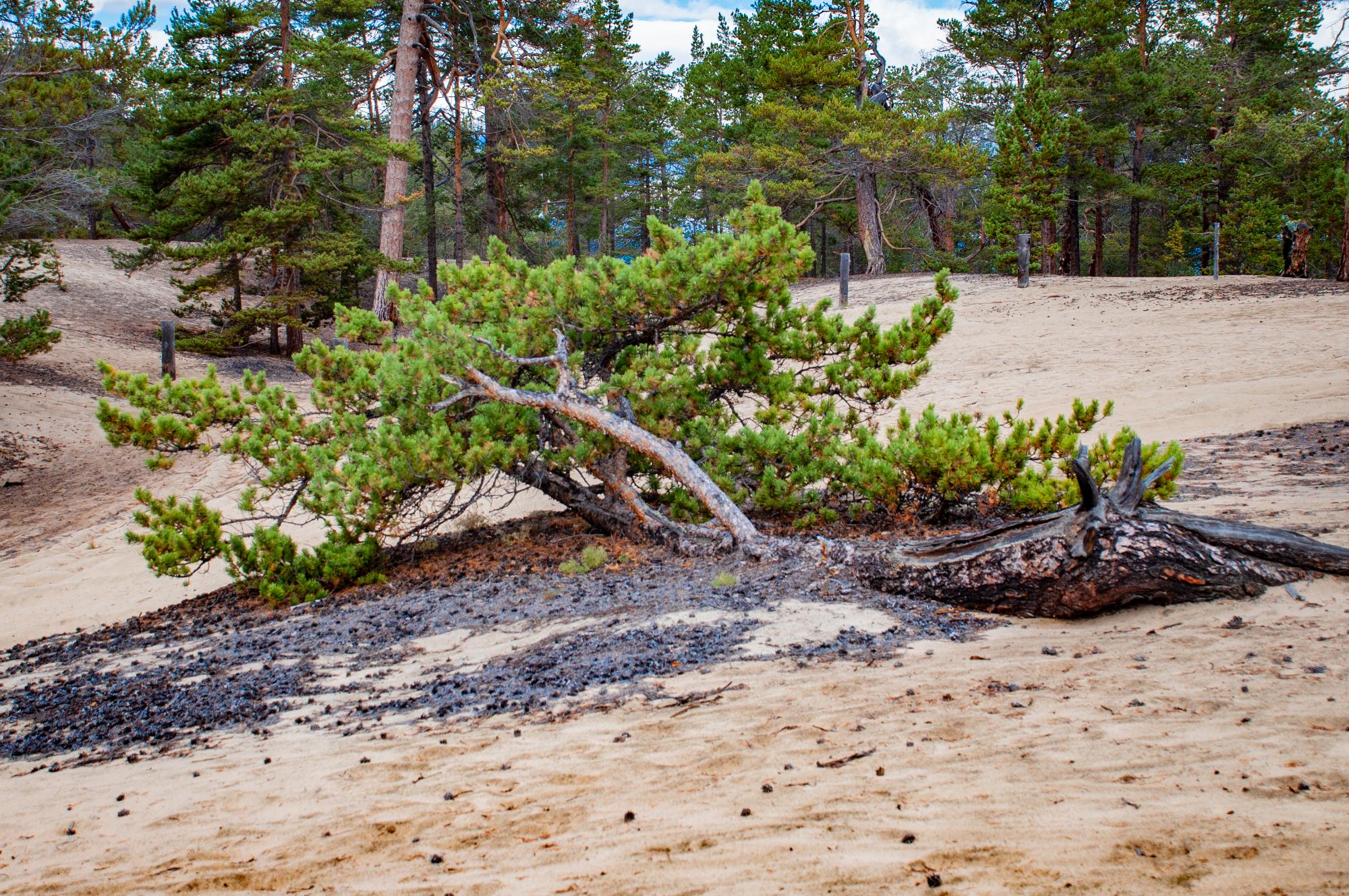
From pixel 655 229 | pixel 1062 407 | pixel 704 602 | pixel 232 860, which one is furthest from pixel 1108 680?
pixel 1062 407

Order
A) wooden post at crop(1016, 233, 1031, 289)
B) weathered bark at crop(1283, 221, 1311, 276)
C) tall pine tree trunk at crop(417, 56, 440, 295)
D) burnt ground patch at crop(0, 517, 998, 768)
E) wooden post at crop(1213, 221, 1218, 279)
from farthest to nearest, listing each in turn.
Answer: tall pine tree trunk at crop(417, 56, 440, 295), wooden post at crop(1016, 233, 1031, 289), weathered bark at crop(1283, 221, 1311, 276), wooden post at crop(1213, 221, 1218, 279), burnt ground patch at crop(0, 517, 998, 768)

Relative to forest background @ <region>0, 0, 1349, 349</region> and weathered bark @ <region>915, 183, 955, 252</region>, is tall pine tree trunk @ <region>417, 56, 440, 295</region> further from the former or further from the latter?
weathered bark @ <region>915, 183, 955, 252</region>

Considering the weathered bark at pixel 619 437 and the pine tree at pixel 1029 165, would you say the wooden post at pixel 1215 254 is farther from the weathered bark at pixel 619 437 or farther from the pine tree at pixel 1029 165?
the weathered bark at pixel 619 437

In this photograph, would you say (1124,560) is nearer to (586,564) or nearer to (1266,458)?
(586,564)

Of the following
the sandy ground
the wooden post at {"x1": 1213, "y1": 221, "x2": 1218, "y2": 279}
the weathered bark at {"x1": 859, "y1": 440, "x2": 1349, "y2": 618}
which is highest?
the wooden post at {"x1": 1213, "y1": 221, "x2": 1218, "y2": 279}

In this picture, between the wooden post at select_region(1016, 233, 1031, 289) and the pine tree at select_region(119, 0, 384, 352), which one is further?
the wooden post at select_region(1016, 233, 1031, 289)

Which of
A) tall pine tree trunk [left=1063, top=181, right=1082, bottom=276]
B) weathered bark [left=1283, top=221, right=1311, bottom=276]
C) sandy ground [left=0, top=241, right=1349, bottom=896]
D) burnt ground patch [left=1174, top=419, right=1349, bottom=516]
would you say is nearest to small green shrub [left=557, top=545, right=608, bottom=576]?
sandy ground [left=0, top=241, right=1349, bottom=896]

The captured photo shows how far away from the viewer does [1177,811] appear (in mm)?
2455

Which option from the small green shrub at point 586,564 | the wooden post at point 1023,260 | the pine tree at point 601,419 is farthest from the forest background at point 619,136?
the small green shrub at point 586,564

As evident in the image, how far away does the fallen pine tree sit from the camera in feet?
21.8

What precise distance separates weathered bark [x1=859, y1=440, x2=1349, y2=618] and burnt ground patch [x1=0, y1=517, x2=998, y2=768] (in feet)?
1.05

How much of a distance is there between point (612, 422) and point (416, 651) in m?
2.63

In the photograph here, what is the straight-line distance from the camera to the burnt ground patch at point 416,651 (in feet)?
13.5

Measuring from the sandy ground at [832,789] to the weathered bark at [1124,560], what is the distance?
14 centimetres
